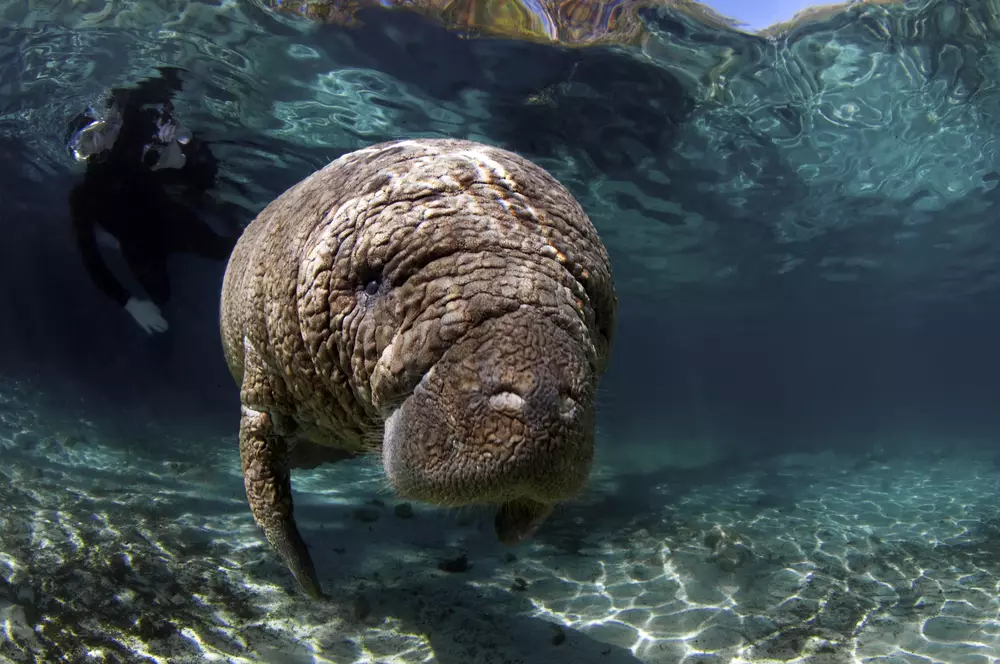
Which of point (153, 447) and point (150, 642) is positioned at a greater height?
point (150, 642)

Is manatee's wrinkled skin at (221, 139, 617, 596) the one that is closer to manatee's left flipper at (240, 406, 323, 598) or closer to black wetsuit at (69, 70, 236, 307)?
manatee's left flipper at (240, 406, 323, 598)

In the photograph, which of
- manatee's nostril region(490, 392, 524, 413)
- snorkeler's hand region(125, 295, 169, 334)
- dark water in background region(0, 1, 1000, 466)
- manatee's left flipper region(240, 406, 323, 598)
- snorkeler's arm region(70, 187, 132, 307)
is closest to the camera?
manatee's nostril region(490, 392, 524, 413)

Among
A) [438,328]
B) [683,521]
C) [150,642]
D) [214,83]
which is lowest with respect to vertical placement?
[683,521]

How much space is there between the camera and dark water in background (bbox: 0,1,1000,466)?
31.9 ft

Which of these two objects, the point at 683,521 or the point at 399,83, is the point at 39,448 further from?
the point at 683,521

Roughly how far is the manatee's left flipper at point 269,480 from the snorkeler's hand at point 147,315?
499 inches

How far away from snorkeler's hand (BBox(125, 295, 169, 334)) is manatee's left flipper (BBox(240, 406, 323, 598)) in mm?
12675

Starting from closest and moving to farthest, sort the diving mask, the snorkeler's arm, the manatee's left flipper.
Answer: the manatee's left flipper, the diving mask, the snorkeler's arm

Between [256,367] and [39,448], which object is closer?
[256,367]

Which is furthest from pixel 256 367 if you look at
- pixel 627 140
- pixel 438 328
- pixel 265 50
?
pixel 627 140

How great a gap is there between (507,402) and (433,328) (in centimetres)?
37

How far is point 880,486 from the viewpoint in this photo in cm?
1531

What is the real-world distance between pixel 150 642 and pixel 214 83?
10211 millimetres

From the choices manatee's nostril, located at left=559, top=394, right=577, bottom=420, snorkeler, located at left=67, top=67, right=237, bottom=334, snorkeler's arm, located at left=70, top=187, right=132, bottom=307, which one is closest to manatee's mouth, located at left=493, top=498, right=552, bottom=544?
manatee's nostril, located at left=559, top=394, right=577, bottom=420
